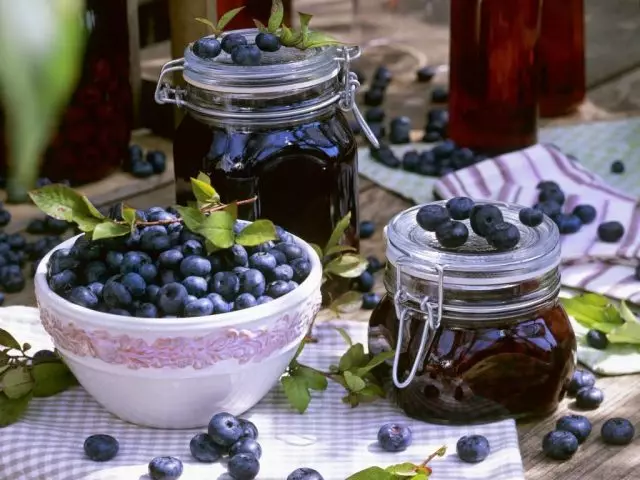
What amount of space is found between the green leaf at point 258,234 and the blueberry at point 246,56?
21cm

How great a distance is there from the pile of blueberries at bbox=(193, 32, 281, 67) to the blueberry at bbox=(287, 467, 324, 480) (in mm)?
385

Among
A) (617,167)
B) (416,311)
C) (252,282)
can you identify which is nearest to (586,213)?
(617,167)

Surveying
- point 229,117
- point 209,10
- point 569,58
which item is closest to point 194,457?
point 229,117

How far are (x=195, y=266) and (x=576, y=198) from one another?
26.0 inches

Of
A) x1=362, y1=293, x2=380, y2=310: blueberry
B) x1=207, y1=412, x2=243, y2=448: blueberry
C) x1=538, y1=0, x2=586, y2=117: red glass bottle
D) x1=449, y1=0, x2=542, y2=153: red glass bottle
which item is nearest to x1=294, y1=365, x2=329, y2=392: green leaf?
x1=207, y1=412, x2=243, y2=448: blueberry

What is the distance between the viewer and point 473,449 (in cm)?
66

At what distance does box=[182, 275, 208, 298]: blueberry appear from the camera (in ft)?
2.16

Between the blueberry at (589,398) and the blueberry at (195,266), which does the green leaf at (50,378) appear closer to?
the blueberry at (195,266)

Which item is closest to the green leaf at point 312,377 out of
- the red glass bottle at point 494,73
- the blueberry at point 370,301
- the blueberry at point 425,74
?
the blueberry at point 370,301

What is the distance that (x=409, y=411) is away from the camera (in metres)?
0.73

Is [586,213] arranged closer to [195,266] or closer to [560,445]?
[560,445]

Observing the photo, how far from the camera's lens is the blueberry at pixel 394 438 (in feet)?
2.23

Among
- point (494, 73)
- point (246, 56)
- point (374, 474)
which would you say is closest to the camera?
point (374, 474)

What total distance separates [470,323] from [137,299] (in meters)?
0.24
